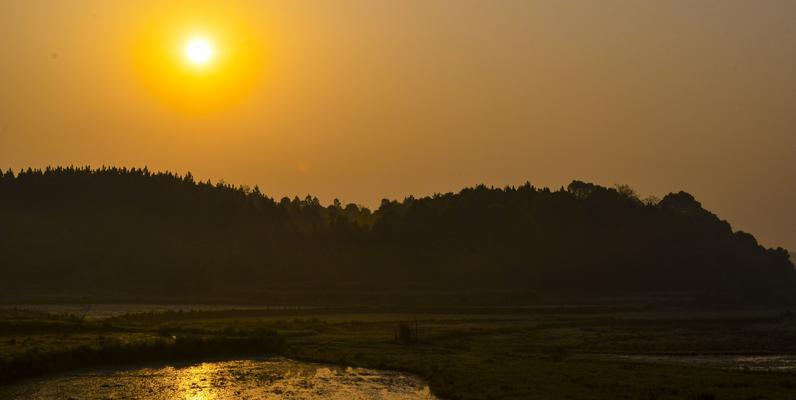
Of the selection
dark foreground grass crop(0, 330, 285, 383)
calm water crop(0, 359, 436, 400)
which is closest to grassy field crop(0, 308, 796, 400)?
dark foreground grass crop(0, 330, 285, 383)

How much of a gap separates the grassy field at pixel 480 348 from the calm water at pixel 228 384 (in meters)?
2.36

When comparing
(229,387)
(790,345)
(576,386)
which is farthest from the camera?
(790,345)

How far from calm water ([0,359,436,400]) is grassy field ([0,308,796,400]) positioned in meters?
2.36

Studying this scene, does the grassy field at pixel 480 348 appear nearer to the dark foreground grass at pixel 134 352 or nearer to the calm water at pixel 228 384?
the dark foreground grass at pixel 134 352

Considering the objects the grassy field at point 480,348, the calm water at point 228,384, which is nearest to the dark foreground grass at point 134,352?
the grassy field at point 480,348

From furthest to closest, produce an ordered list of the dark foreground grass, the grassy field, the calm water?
the dark foreground grass < the calm water < the grassy field

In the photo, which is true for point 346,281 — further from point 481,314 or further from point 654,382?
point 654,382

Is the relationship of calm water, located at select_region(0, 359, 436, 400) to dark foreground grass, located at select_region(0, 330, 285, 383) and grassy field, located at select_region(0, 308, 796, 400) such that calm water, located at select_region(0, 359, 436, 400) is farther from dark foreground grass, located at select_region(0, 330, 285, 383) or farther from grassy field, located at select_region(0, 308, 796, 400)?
grassy field, located at select_region(0, 308, 796, 400)

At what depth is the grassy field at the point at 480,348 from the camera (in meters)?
51.8

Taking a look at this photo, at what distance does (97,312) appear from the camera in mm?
126562

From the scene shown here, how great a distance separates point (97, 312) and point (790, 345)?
88.0m

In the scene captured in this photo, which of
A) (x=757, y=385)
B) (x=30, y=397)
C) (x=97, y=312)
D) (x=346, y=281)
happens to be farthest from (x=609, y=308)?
(x=30, y=397)

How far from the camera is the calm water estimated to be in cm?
5250

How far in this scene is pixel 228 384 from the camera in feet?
185
